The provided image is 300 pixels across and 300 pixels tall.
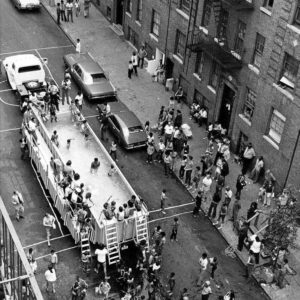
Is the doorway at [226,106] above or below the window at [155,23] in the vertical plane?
below

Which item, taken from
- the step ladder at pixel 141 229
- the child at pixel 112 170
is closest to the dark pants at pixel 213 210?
the step ladder at pixel 141 229

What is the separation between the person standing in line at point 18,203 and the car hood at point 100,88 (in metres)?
11.6

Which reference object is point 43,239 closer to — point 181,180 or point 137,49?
point 181,180

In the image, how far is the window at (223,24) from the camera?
3188cm

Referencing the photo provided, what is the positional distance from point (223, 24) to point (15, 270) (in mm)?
23098

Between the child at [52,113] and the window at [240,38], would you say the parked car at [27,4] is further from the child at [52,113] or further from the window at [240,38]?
the window at [240,38]

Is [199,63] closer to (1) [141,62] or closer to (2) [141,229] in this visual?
(1) [141,62]

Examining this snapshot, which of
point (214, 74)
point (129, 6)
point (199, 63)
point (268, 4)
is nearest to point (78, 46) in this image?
point (129, 6)

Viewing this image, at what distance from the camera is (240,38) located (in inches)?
1216

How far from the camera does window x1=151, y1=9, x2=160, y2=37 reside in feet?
131

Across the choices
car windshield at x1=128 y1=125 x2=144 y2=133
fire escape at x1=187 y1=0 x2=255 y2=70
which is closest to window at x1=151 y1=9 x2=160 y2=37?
fire escape at x1=187 y1=0 x2=255 y2=70

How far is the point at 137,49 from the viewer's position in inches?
1722

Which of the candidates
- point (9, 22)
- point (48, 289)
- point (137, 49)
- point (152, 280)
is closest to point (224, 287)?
point (152, 280)

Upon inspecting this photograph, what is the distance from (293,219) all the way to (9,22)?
3096 centimetres
